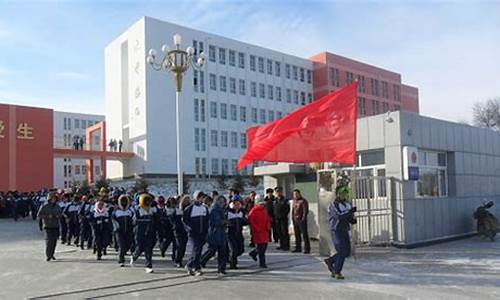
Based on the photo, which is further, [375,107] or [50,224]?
[375,107]

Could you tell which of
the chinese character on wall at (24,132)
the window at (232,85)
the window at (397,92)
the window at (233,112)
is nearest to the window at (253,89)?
the window at (232,85)

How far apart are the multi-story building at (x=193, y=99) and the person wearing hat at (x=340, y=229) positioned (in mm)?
42644

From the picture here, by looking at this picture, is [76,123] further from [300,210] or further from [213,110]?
[300,210]

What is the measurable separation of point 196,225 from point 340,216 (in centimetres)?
290

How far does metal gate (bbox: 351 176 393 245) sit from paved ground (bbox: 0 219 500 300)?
866 millimetres

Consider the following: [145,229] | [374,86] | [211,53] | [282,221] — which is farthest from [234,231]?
[374,86]

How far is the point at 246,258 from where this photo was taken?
1249 cm

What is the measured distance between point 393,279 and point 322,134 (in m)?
4.26

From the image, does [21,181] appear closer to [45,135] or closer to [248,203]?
[45,135]

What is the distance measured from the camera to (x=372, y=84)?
7225cm

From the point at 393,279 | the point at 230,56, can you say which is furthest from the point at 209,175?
the point at 393,279

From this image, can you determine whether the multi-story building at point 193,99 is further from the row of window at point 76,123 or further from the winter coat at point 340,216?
the winter coat at point 340,216

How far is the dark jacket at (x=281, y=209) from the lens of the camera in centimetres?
1383

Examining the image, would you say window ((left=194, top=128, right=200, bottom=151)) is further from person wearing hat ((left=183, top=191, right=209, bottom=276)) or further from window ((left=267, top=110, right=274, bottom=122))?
person wearing hat ((left=183, top=191, right=209, bottom=276))
